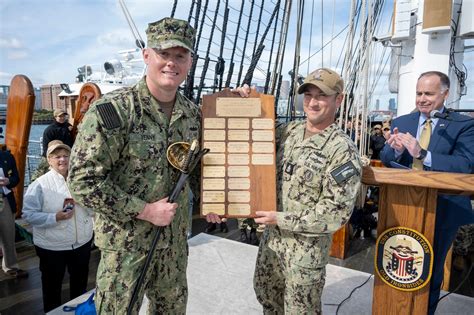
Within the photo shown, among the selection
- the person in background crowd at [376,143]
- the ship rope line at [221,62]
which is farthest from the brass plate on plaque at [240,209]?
the ship rope line at [221,62]

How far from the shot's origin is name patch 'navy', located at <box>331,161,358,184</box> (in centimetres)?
147

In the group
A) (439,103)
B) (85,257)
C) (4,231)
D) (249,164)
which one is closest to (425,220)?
(439,103)

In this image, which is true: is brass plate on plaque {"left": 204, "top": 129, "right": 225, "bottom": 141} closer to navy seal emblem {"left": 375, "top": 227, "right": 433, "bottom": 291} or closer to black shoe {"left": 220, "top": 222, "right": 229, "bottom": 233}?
navy seal emblem {"left": 375, "top": 227, "right": 433, "bottom": 291}

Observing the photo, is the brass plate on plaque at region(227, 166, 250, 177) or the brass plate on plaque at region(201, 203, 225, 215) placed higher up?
the brass plate on plaque at region(227, 166, 250, 177)

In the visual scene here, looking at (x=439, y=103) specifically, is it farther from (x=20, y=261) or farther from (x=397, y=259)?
(x=20, y=261)

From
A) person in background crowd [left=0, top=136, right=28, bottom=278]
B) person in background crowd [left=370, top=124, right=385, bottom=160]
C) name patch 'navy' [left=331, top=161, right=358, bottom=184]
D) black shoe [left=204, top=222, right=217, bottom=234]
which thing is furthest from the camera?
person in background crowd [left=370, top=124, right=385, bottom=160]

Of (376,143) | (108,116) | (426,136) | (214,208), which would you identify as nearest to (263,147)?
(214,208)

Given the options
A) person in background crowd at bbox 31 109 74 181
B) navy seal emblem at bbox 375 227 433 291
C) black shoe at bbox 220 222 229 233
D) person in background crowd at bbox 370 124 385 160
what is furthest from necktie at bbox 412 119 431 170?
person in background crowd at bbox 370 124 385 160

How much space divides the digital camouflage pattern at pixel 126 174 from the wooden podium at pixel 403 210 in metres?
0.95

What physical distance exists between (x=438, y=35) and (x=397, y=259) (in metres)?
4.21

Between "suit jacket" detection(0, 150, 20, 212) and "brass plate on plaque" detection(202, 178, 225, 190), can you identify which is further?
"suit jacket" detection(0, 150, 20, 212)

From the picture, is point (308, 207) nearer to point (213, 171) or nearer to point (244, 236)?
point (213, 171)

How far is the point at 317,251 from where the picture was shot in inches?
62.4

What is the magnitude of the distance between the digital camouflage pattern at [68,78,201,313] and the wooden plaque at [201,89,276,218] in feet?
0.43
